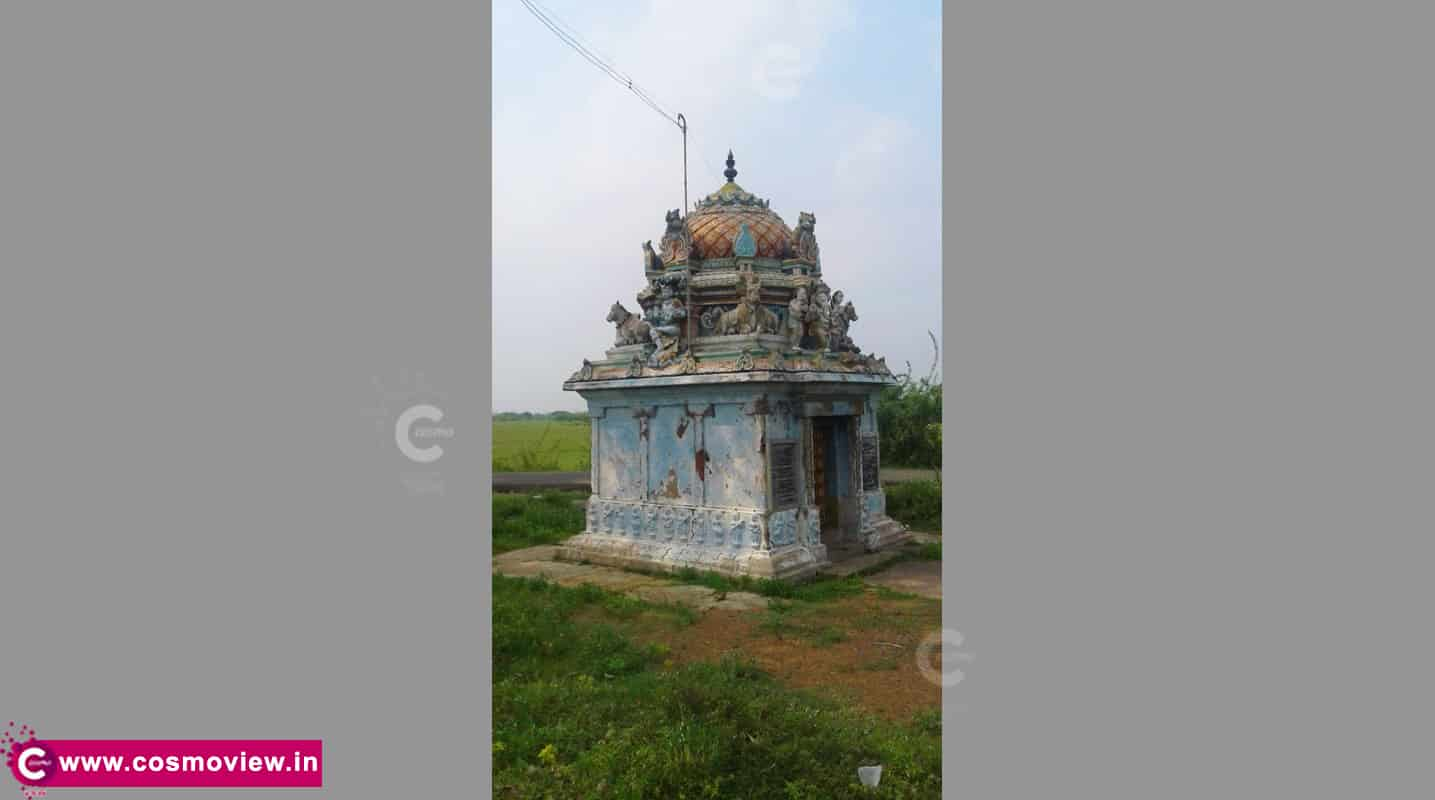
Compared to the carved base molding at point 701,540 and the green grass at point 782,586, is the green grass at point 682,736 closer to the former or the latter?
the green grass at point 782,586

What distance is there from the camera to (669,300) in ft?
39.4

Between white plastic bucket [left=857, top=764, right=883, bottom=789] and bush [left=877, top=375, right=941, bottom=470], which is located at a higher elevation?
bush [left=877, top=375, right=941, bottom=470]

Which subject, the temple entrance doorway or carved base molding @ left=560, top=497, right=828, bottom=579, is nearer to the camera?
carved base molding @ left=560, top=497, right=828, bottom=579

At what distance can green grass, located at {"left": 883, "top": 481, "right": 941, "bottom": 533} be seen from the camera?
15461mm

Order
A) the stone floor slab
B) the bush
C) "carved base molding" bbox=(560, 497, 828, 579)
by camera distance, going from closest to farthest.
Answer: the stone floor slab → "carved base molding" bbox=(560, 497, 828, 579) → the bush

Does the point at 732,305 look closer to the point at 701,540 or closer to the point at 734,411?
the point at 734,411

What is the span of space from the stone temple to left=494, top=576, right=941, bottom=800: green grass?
3961 millimetres

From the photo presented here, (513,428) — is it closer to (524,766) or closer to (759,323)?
(759,323)

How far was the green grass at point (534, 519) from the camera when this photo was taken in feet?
47.4

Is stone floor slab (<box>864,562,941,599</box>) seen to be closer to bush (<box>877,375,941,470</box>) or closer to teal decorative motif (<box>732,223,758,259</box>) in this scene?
teal decorative motif (<box>732,223,758,259</box>)
